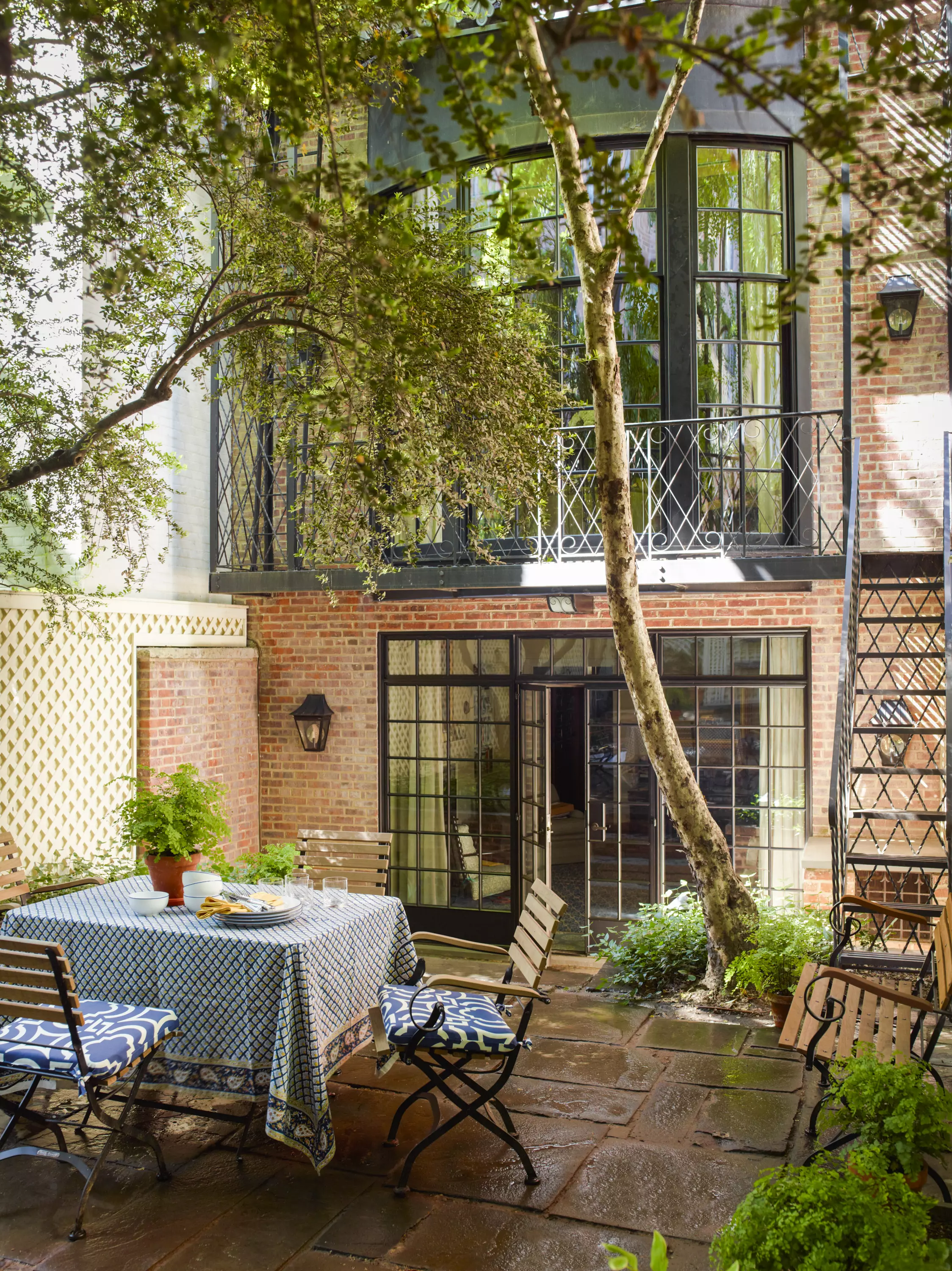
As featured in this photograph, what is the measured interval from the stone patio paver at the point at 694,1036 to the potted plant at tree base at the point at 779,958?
0.22 metres

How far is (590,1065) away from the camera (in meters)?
4.70

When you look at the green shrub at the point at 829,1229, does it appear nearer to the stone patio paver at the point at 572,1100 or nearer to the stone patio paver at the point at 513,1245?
the stone patio paver at the point at 513,1245

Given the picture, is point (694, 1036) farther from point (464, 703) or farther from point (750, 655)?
point (464, 703)

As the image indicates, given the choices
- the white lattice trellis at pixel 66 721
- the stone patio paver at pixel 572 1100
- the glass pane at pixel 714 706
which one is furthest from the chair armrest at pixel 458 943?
the glass pane at pixel 714 706

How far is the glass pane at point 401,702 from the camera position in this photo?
8.57 m

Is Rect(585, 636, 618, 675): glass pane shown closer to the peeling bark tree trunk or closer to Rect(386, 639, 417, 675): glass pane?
Rect(386, 639, 417, 675): glass pane

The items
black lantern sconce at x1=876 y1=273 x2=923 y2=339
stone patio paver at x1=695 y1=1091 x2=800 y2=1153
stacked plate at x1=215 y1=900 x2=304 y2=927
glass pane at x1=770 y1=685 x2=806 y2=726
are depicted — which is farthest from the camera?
glass pane at x1=770 y1=685 x2=806 y2=726

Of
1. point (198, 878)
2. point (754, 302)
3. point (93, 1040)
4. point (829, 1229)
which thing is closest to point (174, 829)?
point (198, 878)

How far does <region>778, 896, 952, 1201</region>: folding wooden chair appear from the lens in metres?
3.65

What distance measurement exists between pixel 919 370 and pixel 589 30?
234 inches

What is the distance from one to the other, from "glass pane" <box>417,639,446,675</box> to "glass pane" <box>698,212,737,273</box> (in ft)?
A: 11.0

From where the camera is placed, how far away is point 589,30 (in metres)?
1.79

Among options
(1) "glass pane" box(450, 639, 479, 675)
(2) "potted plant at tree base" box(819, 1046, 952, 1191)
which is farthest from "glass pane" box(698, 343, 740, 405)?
(2) "potted plant at tree base" box(819, 1046, 952, 1191)

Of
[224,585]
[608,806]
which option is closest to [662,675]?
[608,806]
